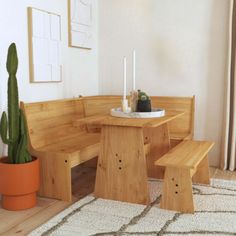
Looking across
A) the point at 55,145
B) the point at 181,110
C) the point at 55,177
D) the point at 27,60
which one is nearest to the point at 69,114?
the point at 55,145

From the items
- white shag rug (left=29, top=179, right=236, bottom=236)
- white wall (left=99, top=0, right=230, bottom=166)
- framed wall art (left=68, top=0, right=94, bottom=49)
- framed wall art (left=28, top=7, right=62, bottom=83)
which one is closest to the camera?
white shag rug (left=29, top=179, right=236, bottom=236)

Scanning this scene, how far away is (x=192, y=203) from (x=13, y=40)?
177 cm

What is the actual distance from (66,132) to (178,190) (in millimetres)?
1168

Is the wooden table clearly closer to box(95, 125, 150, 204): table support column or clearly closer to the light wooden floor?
box(95, 125, 150, 204): table support column

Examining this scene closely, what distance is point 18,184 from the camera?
2.35 metres

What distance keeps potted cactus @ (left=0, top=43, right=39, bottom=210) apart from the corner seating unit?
18 cm

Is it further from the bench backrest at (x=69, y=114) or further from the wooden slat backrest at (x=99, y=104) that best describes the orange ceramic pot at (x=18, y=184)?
the wooden slat backrest at (x=99, y=104)

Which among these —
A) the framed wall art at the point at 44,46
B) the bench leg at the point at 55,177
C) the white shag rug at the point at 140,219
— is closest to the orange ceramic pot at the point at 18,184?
the bench leg at the point at 55,177

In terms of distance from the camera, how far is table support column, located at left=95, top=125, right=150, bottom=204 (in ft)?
8.15

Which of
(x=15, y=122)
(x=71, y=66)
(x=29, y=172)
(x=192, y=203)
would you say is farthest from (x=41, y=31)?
(x=192, y=203)

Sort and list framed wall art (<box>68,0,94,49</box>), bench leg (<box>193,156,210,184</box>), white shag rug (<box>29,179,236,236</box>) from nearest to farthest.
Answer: white shag rug (<box>29,179,236,236</box>) < bench leg (<box>193,156,210,184</box>) < framed wall art (<box>68,0,94,49</box>)

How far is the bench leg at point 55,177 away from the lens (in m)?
2.54

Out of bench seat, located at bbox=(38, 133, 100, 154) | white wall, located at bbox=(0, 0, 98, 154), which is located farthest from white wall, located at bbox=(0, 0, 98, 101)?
bench seat, located at bbox=(38, 133, 100, 154)

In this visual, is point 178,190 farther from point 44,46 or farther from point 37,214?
point 44,46
